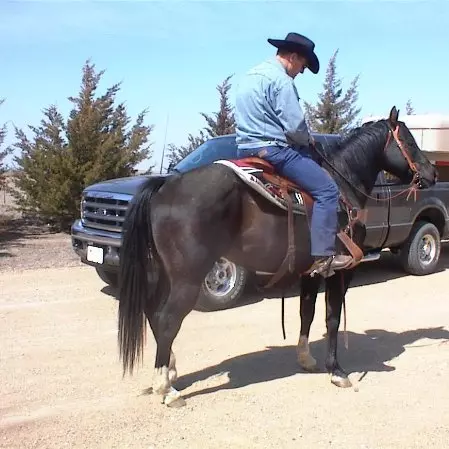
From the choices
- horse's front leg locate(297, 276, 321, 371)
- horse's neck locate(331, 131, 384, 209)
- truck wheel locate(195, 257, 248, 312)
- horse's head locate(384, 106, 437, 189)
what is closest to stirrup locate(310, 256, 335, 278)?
horse's front leg locate(297, 276, 321, 371)

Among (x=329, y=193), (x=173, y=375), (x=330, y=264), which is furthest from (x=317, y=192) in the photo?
(x=173, y=375)

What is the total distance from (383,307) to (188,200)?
431 centimetres

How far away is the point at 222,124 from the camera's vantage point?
659 inches

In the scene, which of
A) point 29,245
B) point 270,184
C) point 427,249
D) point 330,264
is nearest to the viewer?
point 270,184

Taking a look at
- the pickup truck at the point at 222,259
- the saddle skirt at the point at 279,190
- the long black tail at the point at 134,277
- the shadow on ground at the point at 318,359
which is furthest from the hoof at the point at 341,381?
the pickup truck at the point at 222,259

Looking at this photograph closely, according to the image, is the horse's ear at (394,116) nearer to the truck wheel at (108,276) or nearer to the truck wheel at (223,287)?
the truck wheel at (223,287)

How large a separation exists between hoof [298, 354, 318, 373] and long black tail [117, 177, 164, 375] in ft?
5.30

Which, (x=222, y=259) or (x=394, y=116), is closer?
(x=394, y=116)

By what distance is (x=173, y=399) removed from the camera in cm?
454

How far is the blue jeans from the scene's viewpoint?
486cm

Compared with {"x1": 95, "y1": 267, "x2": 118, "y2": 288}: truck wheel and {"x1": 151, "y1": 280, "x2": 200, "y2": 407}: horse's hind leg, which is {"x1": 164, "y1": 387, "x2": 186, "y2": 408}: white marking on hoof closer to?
{"x1": 151, "y1": 280, "x2": 200, "y2": 407}: horse's hind leg

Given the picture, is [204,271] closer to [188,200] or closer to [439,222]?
[188,200]

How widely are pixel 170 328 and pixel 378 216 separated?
5.32m

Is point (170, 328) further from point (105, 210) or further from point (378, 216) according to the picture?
point (378, 216)
